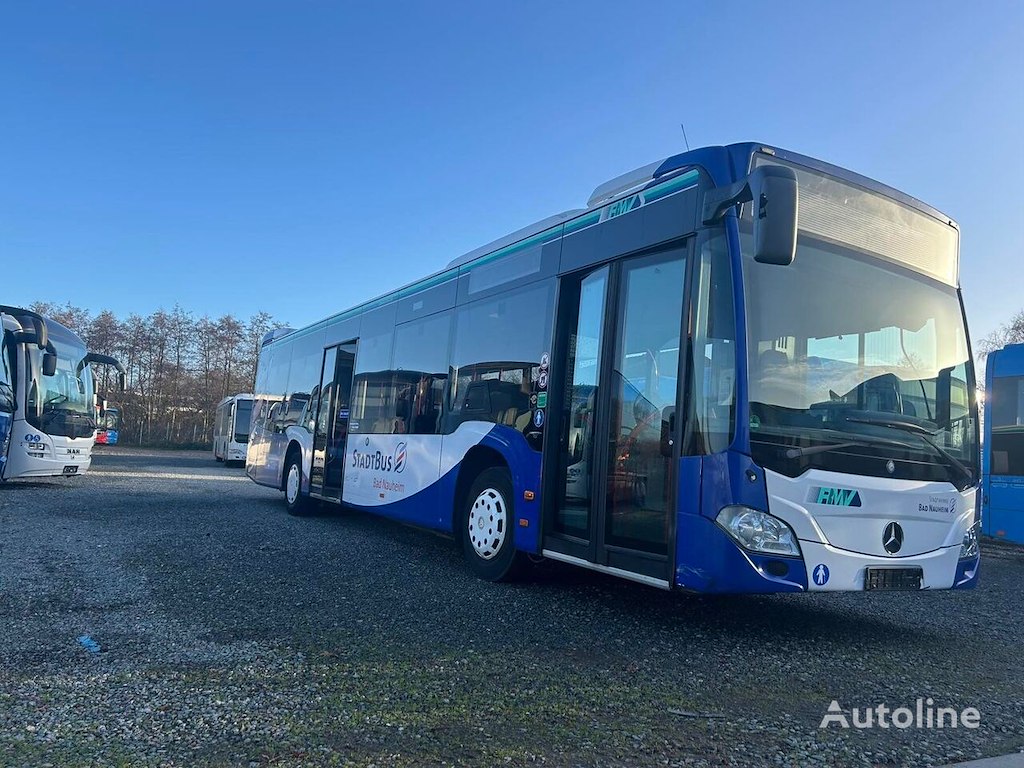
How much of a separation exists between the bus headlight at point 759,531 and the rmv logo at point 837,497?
324 mm

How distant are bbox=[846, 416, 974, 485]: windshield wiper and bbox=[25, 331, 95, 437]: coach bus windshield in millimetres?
14229

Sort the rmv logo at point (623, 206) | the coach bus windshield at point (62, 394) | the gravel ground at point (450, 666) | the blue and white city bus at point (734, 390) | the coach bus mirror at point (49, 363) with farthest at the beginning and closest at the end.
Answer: the coach bus windshield at point (62, 394) < the coach bus mirror at point (49, 363) < the rmv logo at point (623, 206) < the blue and white city bus at point (734, 390) < the gravel ground at point (450, 666)

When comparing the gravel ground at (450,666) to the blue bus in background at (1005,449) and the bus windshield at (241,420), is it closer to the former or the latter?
the blue bus in background at (1005,449)

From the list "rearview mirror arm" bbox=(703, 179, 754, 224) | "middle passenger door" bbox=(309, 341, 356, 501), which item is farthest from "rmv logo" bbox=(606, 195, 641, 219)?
"middle passenger door" bbox=(309, 341, 356, 501)

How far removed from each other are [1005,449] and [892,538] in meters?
8.10

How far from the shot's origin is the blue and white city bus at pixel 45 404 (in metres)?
13.5

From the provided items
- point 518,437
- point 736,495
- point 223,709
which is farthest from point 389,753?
point 518,437

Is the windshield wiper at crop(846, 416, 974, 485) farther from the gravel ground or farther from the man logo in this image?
the gravel ground

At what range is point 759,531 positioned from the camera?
4660mm

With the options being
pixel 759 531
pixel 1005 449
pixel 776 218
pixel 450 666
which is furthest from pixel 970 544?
pixel 1005 449

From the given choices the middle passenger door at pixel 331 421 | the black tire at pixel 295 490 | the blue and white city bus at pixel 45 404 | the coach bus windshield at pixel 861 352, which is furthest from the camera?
the blue and white city bus at pixel 45 404

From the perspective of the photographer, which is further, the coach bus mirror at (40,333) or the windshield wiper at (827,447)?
the coach bus mirror at (40,333)

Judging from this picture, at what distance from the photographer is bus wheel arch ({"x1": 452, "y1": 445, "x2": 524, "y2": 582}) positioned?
676cm

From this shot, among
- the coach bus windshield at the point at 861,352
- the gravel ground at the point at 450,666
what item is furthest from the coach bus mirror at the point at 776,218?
the gravel ground at the point at 450,666
